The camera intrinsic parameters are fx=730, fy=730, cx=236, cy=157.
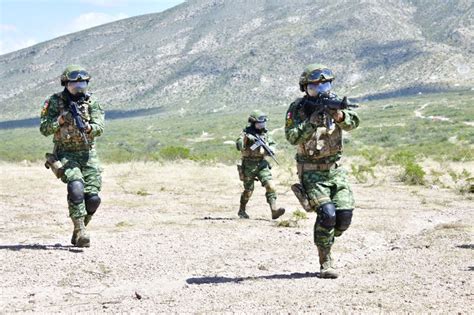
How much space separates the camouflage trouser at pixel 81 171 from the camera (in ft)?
28.5

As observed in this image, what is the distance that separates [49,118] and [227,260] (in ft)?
8.80

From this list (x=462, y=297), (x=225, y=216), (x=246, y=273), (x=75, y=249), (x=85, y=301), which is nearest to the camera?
(x=462, y=297)

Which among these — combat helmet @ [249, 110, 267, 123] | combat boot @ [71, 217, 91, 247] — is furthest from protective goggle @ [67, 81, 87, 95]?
combat helmet @ [249, 110, 267, 123]

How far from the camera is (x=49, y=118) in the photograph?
8625 mm

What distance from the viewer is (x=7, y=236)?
1028cm

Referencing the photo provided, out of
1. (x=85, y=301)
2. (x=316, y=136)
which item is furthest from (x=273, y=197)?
(x=85, y=301)

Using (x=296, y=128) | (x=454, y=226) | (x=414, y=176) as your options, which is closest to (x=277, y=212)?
(x=454, y=226)

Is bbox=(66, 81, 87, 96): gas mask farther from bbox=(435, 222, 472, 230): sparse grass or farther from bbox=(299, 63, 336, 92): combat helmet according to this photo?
bbox=(435, 222, 472, 230): sparse grass

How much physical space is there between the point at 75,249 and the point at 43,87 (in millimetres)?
172612

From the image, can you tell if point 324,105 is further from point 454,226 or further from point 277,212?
point 277,212

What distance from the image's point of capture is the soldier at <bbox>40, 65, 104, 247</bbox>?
28.1 ft

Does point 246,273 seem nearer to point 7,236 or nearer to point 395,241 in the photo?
point 395,241

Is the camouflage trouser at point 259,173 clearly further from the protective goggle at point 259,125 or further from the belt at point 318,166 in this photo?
the belt at point 318,166

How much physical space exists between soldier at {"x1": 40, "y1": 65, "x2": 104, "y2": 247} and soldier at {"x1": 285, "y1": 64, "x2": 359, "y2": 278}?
2722 mm
